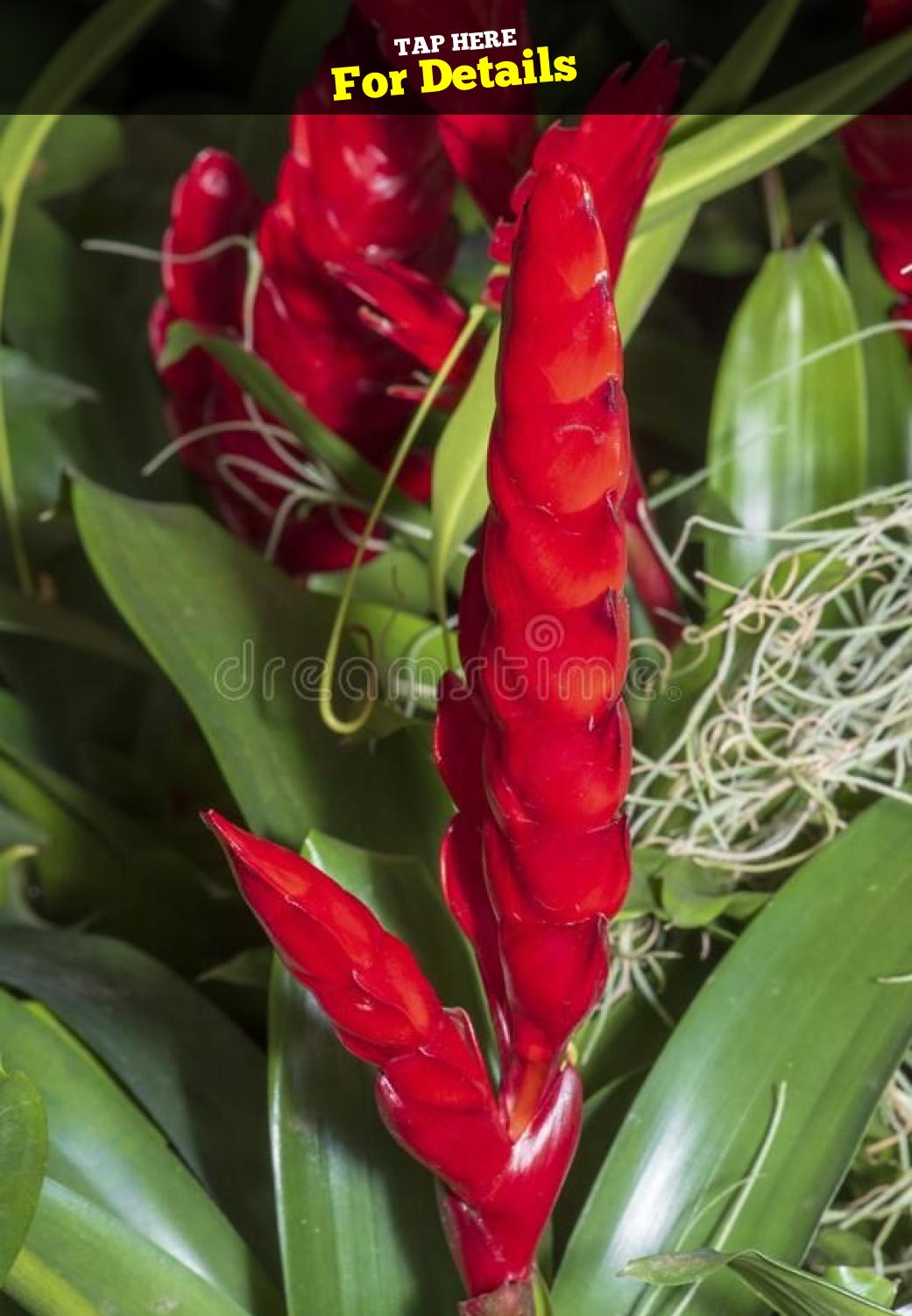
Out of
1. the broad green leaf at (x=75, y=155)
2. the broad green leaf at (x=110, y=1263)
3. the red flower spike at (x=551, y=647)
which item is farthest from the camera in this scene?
the broad green leaf at (x=75, y=155)

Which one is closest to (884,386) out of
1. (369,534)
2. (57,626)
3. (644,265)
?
(644,265)

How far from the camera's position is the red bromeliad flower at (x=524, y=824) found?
33cm

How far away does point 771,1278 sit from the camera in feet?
1.30

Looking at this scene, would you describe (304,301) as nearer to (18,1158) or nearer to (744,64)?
(744,64)

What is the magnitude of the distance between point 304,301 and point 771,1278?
1.32 feet

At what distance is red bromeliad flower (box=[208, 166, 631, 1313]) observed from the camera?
330 mm

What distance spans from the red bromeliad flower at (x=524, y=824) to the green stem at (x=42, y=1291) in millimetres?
102

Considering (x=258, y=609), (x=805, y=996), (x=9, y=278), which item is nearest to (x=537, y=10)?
(x=9, y=278)

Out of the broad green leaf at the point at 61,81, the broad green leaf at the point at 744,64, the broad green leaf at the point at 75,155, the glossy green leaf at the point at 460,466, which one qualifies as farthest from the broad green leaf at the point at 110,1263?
the broad green leaf at the point at 75,155

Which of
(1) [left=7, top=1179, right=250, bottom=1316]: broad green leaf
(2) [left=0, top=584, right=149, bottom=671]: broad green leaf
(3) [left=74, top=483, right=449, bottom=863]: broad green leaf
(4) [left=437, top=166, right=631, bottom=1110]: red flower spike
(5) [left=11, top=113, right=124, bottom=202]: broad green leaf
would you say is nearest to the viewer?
(4) [left=437, top=166, right=631, bottom=1110]: red flower spike

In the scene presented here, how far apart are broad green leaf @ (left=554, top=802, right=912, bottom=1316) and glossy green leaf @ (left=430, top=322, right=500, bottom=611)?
163mm

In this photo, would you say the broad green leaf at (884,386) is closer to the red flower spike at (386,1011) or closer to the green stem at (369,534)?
the green stem at (369,534)

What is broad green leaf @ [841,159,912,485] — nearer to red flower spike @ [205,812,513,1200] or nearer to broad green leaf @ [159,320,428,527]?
broad green leaf @ [159,320,428,527]

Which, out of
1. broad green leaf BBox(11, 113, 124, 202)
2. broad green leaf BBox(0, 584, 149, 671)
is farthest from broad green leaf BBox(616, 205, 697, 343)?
broad green leaf BBox(11, 113, 124, 202)
